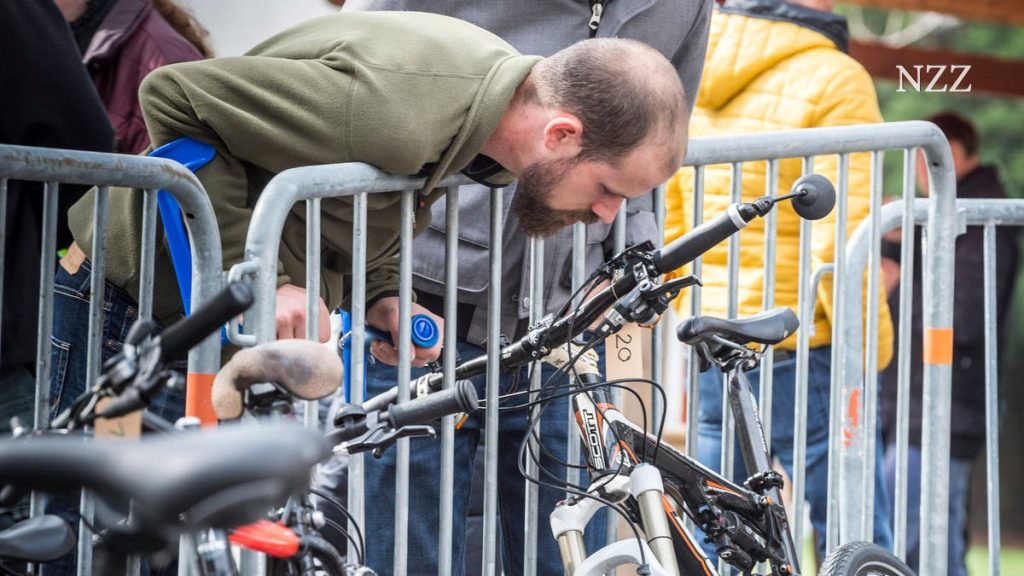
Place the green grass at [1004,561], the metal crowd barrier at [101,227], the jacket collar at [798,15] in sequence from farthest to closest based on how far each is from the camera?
the green grass at [1004,561]
the jacket collar at [798,15]
the metal crowd barrier at [101,227]

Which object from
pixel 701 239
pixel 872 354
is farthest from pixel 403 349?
pixel 872 354

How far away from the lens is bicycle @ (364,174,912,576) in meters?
2.55

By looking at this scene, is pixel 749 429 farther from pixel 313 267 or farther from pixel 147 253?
pixel 147 253

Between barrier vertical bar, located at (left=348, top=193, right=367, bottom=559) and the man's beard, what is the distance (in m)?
0.32

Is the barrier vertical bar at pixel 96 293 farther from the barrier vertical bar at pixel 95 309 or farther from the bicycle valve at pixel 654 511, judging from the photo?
the bicycle valve at pixel 654 511

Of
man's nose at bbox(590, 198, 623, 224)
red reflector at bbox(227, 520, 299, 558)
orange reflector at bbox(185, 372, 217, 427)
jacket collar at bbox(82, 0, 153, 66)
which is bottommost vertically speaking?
red reflector at bbox(227, 520, 299, 558)

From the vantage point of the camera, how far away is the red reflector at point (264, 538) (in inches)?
59.7

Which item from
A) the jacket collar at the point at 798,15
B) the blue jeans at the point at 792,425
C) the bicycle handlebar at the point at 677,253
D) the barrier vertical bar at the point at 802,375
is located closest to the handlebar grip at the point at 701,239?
the bicycle handlebar at the point at 677,253

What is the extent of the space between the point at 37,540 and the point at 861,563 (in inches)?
62.8

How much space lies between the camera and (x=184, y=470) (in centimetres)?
97

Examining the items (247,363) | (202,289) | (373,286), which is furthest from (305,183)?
(247,363)

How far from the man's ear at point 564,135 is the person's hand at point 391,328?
1.44ft

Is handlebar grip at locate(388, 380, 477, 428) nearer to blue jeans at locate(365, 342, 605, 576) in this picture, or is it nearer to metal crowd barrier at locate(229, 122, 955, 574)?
metal crowd barrier at locate(229, 122, 955, 574)

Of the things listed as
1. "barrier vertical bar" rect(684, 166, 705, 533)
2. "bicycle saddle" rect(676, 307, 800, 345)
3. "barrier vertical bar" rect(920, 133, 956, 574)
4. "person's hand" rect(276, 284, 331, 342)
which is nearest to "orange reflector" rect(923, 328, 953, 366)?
"barrier vertical bar" rect(920, 133, 956, 574)
